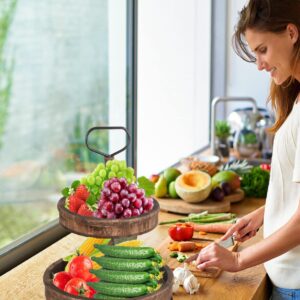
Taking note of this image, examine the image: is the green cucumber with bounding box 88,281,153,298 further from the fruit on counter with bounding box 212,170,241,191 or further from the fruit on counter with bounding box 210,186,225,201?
the fruit on counter with bounding box 212,170,241,191

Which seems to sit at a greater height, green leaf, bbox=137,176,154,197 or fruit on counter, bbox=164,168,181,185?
green leaf, bbox=137,176,154,197

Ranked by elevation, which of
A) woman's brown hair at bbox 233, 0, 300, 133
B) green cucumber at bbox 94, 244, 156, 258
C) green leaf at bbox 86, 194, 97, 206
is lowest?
green cucumber at bbox 94, 244, 156, 258

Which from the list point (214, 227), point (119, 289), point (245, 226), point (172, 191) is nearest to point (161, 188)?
point (172, 191)

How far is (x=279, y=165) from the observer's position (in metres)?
1.92

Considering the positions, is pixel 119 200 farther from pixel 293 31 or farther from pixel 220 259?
pixel 293 31

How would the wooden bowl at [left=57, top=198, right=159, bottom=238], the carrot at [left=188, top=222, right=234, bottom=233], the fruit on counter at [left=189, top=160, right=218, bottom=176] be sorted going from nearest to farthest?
the wooden bowl at [left=57, top=198, right=159, bottom=238] → the carrot at [left=188, top=222, right=234, bottom=233] → the fruit on counter at [left=189, top=160, right=218, bottom=176]

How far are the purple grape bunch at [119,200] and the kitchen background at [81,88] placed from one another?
88 centimetres

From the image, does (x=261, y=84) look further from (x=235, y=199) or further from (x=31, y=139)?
(x=31, y=139)

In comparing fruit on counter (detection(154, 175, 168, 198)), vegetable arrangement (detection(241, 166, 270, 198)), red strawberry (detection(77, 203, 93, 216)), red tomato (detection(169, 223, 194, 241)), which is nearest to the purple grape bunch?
red strawberry (detection(77, 203, 93, 216))

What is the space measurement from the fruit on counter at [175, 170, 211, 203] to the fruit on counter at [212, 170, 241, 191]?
0.30 feet

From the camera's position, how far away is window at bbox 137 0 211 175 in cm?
335

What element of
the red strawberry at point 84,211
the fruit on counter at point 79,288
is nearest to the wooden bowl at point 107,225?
the red strawberry at point 84,211

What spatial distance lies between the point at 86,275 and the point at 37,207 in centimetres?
121

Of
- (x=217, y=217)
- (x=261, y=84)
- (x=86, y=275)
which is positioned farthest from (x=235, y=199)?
(x=261, y=84)
